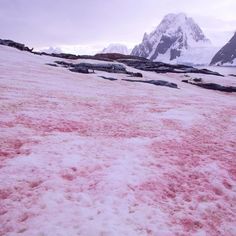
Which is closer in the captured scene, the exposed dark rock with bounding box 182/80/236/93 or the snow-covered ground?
the snow-covered ground

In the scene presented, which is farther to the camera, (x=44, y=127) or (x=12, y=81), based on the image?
(x=12, y=81)

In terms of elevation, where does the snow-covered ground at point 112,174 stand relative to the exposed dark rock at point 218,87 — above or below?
above

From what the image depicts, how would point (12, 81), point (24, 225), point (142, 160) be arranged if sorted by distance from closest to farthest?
point (24, 225) < point (142, 160) < point (12, 81)

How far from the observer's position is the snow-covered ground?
651 cm

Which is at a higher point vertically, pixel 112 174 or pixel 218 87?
pixel 112 174

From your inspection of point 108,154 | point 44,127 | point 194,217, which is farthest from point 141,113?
point 194,217

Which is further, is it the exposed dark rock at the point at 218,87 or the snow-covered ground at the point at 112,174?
the exposed dark rock at the point at 218,87

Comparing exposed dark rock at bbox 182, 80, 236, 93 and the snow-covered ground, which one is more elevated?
the snow-covered ground

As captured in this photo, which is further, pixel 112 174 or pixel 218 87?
pixel 218 87

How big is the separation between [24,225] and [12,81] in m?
20.3

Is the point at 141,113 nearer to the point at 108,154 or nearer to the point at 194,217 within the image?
the point at 108,154

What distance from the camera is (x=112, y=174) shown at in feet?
29.3

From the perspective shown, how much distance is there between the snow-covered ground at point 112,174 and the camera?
651cm

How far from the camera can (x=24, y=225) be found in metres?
6.15
